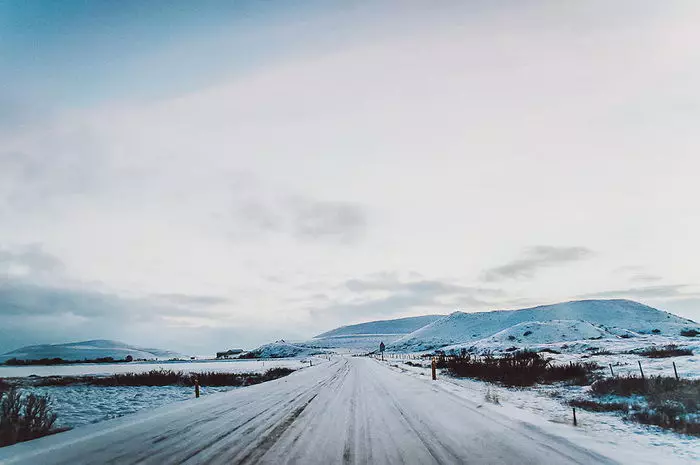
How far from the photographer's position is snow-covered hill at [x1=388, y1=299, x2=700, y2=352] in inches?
4238

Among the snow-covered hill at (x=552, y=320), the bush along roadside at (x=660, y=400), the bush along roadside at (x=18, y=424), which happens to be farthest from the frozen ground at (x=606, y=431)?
the snow-covered hill at (x=552, y=320)

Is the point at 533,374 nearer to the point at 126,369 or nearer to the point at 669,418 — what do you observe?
the point at 669,418

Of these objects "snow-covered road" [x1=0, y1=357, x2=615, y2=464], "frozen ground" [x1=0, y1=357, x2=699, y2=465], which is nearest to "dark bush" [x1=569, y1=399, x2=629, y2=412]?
"frozen ground" [x1=0, y1=357, x2=699, y2=465]

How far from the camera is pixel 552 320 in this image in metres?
112

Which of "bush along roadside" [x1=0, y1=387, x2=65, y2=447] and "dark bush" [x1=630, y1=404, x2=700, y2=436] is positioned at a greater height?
"bush along roadside" [x1=0, y1=387, x2=65, y2=447]

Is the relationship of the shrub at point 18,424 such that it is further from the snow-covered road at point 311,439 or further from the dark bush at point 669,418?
the dark bush at point 669,418

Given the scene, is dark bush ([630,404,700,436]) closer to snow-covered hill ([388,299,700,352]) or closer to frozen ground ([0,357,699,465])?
frozen ground ([0,357,699,465])

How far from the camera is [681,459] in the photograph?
741cm

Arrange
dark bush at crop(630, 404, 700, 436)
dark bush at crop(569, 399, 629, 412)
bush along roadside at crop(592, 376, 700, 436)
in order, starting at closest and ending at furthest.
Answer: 1. dark bush at crop(630, 404, 700, 436)
2. bush along roadside at crop(592, 376, 700, 436)
3. dark bush at crop(569, 399, 629, 412)

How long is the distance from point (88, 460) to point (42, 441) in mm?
2870

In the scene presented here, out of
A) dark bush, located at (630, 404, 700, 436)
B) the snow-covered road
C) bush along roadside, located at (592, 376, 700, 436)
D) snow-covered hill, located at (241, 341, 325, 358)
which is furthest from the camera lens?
snow-covered hill, located at (241, 341, 325, 358)

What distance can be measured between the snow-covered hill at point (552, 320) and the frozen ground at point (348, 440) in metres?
95.8

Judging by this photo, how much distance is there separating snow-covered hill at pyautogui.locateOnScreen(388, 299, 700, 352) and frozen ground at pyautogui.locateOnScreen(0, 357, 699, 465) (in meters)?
95.8

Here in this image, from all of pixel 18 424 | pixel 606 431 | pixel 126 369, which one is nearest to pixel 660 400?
pixel 606 431
